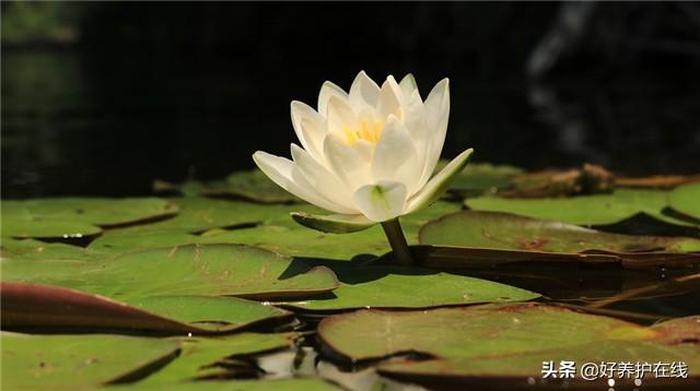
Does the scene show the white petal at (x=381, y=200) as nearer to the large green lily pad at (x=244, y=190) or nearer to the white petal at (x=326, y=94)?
the white petal at (x=326, y=94)

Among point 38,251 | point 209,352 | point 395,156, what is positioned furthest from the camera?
point 38,251

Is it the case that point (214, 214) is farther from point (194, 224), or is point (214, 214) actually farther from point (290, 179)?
point (290, 179)

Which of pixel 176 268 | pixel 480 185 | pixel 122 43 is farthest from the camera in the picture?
pixel 122 43

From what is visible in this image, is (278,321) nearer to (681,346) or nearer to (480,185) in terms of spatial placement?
(681,346)

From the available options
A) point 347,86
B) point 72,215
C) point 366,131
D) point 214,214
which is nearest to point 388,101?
point 366,131

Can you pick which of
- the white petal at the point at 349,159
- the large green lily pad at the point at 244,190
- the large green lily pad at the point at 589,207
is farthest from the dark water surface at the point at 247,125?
the white petal at the point at 349,159

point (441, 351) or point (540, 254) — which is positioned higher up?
point (540, 254)

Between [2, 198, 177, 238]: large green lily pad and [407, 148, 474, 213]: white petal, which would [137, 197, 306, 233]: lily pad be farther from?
[407, 148, 474, 213]: white petal

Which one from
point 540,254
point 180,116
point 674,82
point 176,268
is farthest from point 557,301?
point 674,82
